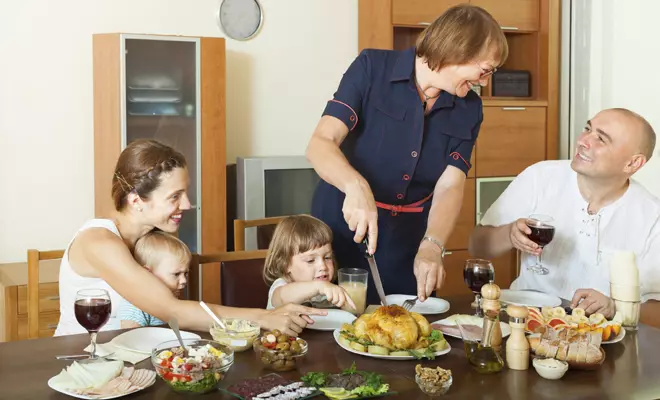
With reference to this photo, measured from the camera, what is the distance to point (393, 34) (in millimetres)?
4910

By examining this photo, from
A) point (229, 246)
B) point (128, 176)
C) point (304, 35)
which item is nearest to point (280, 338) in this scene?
point (128, 176)

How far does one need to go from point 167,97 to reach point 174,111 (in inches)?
3.2

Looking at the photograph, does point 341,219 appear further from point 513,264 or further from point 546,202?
point 513,264

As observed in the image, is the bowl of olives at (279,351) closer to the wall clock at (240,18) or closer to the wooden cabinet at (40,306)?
the wooden cabinet at (40,306)

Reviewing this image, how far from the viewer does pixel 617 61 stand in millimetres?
5086

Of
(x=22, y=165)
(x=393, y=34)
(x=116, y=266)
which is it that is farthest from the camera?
(x=393, y=34)

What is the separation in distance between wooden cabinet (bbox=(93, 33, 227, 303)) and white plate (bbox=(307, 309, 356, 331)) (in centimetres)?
216

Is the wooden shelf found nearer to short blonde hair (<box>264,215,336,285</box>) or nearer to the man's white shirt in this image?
the man's white shirt

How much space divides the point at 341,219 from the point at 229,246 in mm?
2064

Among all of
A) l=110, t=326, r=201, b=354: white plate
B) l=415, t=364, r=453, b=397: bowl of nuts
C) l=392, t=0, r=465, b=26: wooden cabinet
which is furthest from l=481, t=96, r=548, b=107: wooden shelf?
l=415, t=364, r=453, b=397: bowl of nuts

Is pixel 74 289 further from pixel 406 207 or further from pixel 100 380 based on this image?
pixel 406 207

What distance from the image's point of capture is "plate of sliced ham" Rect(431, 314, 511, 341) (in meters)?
1.85

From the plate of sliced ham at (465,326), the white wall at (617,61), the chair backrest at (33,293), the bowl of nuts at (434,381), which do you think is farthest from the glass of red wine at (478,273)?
the white wall at (617,61)

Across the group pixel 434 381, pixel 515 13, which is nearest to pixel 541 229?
pixel 434 381
